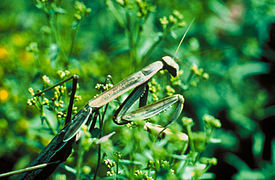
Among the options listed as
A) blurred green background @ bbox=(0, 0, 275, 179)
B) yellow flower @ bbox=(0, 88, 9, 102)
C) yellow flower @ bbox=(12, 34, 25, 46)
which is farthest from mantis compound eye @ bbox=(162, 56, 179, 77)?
yellow flower @ bbox=(12, 34, 25, 46)

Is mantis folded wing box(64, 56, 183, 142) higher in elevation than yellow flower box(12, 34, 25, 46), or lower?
lower

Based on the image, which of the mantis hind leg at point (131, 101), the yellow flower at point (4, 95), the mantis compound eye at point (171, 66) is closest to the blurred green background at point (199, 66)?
the yellow flower at point (4, 95)

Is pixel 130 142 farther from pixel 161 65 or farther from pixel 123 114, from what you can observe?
pixel 161 65

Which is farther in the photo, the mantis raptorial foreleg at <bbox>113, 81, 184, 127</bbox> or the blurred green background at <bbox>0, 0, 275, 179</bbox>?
the blurred green background at <bbox>0, 0, 275, 179</bbox>

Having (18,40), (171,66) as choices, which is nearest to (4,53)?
(18,40)

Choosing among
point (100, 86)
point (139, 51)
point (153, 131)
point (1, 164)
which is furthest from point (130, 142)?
point (1, 164)

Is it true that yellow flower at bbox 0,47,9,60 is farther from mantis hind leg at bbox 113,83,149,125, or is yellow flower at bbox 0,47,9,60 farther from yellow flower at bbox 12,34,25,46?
mantis hind leg at bbox 113,83,149,125

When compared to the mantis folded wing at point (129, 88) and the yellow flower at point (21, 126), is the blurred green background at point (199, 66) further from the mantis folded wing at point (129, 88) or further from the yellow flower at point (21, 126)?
the mantis folded wing at point (129, 88)

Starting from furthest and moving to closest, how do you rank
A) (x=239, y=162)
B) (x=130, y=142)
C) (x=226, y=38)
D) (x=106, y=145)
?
(x=226, y=38), (x=239, y=162), (x=130, y=142), (x=106, y=145)
